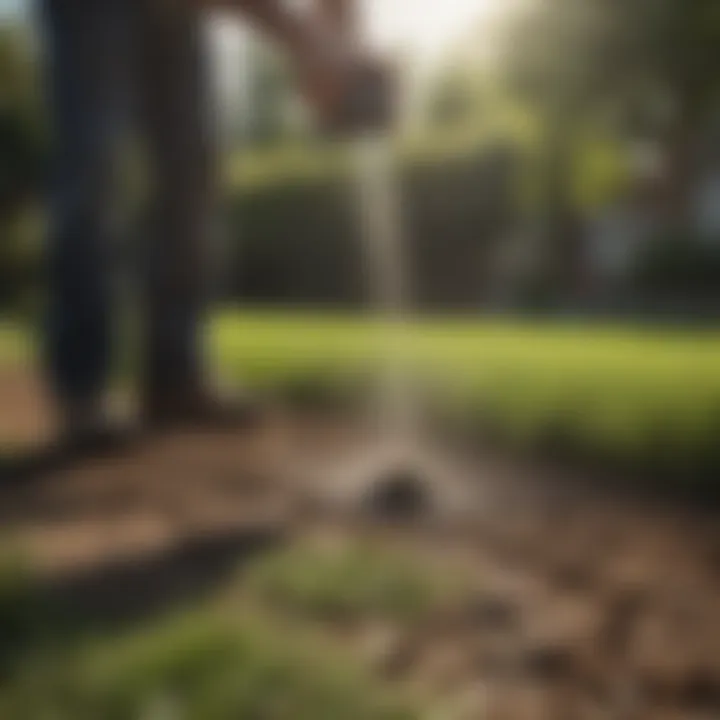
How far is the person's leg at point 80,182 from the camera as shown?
5.16ft

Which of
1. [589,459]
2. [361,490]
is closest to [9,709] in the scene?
[361,490]

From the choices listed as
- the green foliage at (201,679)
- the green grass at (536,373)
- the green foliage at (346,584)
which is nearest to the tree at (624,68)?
the green grass at (536,373)

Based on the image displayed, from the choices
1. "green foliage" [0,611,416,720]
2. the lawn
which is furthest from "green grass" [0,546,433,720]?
the lawn

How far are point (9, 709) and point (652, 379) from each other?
0.79 metres

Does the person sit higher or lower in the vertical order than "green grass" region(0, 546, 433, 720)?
higher

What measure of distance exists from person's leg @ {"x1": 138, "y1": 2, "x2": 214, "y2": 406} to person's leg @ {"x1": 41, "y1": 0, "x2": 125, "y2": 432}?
0.04m

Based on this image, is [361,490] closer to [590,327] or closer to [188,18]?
[590,327]

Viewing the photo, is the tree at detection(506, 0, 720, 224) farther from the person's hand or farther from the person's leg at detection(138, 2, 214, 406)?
the person's leg at detection(138, 2, 214, 406)

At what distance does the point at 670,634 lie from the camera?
1.63 meters

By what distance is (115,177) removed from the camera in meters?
1.60

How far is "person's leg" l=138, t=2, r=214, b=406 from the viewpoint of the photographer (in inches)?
62.7

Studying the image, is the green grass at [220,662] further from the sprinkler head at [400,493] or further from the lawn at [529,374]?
the lawn at [529,374]

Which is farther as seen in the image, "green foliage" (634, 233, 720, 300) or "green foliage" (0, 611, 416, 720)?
"green foliage" (634, 233, 720, 300)

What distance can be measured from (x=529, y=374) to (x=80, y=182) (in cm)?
54
